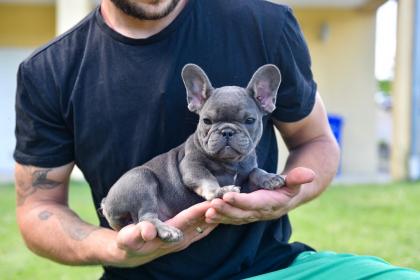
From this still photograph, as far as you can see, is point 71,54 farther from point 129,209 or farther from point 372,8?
point 372,8

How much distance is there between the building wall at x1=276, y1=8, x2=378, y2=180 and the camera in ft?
52.4

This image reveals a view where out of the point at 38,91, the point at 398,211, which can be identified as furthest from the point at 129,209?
the point at 398,211

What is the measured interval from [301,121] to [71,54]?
1.08m

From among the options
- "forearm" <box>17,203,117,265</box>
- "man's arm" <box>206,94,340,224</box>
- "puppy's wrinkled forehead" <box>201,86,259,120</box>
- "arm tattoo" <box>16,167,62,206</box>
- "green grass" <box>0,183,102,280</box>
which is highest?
"puppy's wrinkled forehead" <box>201,86,259,120</box>

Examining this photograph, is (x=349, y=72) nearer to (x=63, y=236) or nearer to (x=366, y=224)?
(x=366, y=224)

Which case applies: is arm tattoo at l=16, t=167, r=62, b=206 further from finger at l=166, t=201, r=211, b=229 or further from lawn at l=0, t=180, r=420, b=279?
lawn at l=0, t=180, r=420, b=279

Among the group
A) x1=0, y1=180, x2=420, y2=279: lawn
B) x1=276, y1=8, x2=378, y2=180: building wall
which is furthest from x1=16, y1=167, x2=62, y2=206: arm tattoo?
x1=276, y1=8, x2=378, y2=180: building wall

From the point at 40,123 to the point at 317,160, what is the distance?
128 cm

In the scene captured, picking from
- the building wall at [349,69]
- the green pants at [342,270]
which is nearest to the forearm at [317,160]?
the green pants at [342,270]

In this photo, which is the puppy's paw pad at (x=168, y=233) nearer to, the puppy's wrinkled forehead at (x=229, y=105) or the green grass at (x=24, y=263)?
the puppy's wrinkled forehead at (x=229, y=105)

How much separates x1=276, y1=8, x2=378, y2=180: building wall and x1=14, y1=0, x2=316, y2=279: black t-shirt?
42.8 feet

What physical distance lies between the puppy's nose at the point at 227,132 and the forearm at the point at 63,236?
80 cm

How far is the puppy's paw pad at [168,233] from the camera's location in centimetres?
247

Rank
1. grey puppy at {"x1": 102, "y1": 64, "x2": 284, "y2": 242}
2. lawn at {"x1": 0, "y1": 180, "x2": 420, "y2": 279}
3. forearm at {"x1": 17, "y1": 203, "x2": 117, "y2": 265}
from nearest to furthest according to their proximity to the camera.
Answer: grey puppy at {"x1": 102, "y1": 64, "x2": 284, "y2": 242}
forearm at {"x1": 17, "y1": 203, "x2": 117, "y2": 265}
lawn at {"x1": 0, "y1": 180, "x2": 420, "y2": 279}
